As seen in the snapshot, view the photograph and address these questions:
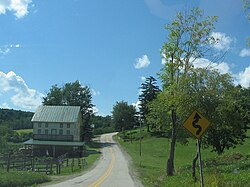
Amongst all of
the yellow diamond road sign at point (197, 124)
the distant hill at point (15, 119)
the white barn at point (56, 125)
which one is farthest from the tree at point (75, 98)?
the yellow diamond road sign at point (197, 124)

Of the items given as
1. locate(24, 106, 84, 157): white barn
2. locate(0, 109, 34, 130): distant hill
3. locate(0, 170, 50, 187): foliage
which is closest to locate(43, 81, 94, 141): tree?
locate(24, 106, 84, 157): white barn

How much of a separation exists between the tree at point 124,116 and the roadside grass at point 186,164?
25848 millimetres

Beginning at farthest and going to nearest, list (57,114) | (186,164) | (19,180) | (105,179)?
(57,114), (186,164), (105,179), (19,180)

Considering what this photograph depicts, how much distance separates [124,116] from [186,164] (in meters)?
100

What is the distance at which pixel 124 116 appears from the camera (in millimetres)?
140625

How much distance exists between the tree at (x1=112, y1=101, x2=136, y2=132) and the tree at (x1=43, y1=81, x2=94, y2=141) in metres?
31.3

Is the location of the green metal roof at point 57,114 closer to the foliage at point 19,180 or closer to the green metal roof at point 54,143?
the green metal roof at point 54,143

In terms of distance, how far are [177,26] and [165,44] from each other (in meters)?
2.01

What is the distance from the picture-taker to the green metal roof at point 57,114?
88.5 m

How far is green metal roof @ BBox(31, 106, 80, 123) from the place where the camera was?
88.5m

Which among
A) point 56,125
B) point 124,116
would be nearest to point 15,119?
point 124,116

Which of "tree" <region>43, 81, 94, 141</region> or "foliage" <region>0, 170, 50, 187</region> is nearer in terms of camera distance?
"foliage" <region>0, 170, 50, 187</region>

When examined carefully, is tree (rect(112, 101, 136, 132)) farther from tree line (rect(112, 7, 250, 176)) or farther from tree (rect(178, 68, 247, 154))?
tree (rect(178, 68, 247, 154))

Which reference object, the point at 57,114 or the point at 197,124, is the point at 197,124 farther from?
the point at 57,114
